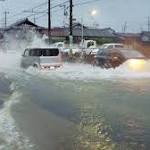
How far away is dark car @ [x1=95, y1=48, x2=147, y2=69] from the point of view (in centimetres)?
3168

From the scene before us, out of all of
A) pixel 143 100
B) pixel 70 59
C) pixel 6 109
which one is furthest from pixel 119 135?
pixel 70 59

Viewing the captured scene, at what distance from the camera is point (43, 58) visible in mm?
33656

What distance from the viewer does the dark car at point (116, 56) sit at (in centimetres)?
→ 3168

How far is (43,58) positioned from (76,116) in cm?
2019

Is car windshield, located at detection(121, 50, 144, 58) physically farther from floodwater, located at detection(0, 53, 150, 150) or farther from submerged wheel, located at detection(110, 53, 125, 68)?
floodwater, located at detection(0, 53, 150, 150)

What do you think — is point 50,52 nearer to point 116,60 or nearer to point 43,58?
point 43,58

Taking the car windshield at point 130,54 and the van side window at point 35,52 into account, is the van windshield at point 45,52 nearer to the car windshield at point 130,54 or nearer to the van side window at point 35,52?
the van side window at point 35,52

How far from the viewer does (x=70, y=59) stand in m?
42.5

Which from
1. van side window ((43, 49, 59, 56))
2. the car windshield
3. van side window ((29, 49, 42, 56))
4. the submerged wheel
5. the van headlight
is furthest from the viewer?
van side window ((29, 49, 42, 56))

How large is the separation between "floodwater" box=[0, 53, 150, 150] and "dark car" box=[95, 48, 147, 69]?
729 centimetres

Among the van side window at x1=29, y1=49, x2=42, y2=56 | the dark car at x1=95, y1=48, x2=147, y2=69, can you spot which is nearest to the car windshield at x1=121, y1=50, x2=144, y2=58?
the dark car at x1=95, y1=48, x2=147, y2=69

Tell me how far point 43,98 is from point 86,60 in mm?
21183

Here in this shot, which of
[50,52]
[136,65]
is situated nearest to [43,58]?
[50,52]

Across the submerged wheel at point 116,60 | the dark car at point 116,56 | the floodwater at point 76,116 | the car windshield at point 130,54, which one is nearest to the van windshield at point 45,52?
the dark car at point 116,56
